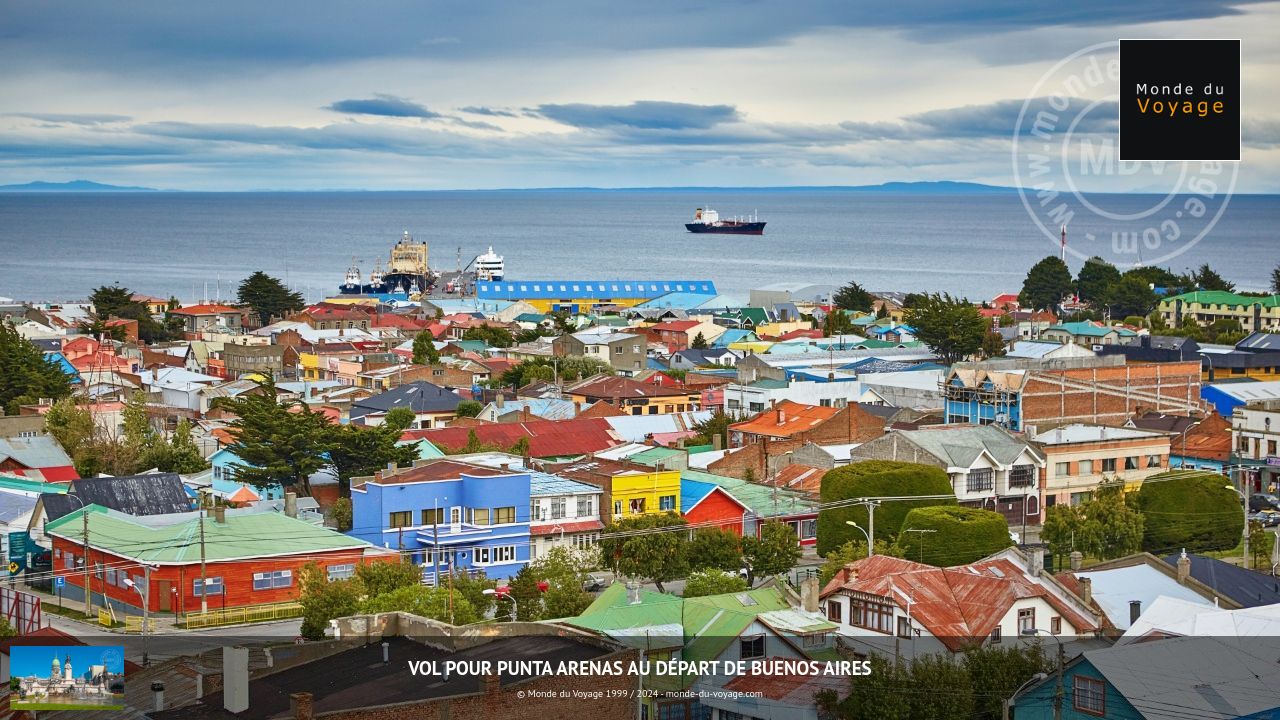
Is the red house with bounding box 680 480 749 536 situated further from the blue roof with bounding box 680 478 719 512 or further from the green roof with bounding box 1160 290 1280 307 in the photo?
the green roof with bounding box 1160 290 1280 307

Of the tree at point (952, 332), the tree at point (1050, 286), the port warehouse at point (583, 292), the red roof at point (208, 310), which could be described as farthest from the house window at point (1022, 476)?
the tree at point (1050, 286)

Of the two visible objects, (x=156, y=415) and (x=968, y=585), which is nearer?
(x=968, y=585)

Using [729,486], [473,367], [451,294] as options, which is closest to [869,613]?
[729,486]

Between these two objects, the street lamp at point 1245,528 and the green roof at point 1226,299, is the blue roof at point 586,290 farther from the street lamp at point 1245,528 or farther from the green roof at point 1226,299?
the street lamp at point 1245,528

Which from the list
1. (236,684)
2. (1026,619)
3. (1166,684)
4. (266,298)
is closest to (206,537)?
(236,684)

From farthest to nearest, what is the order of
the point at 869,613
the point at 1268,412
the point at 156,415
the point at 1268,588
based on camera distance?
the point at 156,415
the point at 1268,412
the point at 1268,588
the point at 869,613

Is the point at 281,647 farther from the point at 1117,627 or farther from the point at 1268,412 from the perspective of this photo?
the point at 1268,412
